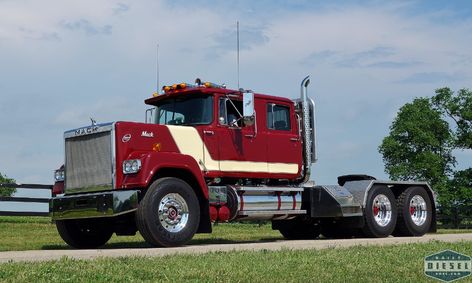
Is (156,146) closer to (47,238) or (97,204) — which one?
(97,204)

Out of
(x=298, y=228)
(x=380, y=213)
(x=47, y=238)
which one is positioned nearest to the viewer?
(x=380, y=213)

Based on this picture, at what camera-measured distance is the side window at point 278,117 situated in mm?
14948

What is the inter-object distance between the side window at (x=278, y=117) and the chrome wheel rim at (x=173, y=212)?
2916mm

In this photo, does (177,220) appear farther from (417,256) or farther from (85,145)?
(417,256)

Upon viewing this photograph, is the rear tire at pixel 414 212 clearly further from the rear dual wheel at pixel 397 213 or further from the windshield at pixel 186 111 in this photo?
the windshield at pixel 186 111

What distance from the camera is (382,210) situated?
53.8 feet

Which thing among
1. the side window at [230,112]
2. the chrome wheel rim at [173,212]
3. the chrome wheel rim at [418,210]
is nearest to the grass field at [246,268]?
the chrome wheel rim at [173,212]

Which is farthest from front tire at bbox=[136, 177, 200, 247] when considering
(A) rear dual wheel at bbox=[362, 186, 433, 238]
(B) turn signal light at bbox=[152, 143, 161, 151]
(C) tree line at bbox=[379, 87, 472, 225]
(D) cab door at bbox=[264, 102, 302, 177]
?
(C) tree line at bbox=[379, 87, 472, 225]

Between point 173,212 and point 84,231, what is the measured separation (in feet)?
7.37

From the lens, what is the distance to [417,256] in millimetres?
9859

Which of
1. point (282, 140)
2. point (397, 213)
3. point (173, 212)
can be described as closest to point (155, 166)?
point (173, 212)

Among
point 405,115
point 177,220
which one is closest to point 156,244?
point 177,220

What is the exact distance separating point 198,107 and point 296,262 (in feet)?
18.6

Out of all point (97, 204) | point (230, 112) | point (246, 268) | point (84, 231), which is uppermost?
point (230, 112)
